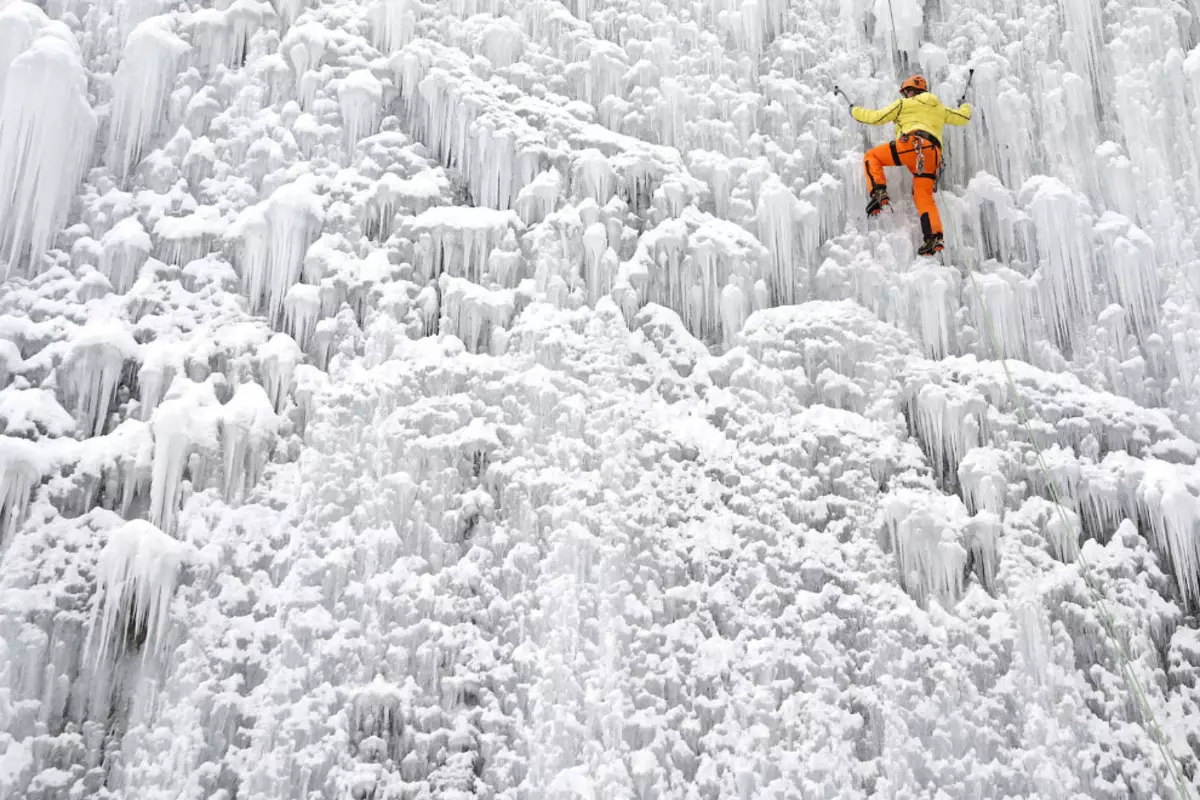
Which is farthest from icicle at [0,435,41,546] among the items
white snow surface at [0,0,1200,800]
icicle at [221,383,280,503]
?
icicle at [221,383,280,503]

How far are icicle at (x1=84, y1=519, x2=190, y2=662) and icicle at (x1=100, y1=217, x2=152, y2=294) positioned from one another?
3.22ft

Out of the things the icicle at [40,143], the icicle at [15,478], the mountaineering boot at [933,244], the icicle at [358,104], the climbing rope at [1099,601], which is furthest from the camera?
the icicle at [358,104]

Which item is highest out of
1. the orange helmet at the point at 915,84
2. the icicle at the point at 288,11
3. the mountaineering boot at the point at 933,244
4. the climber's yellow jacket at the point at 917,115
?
the icicle at the point at 288,11

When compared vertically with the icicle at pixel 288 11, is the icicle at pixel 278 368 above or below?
below

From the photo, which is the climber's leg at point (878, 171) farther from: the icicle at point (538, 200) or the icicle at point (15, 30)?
the icicle at point (15, 30)

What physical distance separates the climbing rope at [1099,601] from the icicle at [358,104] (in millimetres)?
2471

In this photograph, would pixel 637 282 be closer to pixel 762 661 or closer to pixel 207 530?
pixel 762 661

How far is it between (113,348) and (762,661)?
2.51 metres

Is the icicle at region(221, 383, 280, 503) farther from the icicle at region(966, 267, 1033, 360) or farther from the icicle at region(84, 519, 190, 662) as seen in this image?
the icicle at region(966, 267, 1033, 360)

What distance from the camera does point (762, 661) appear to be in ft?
9.75

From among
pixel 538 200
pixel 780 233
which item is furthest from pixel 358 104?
pixel 780 233

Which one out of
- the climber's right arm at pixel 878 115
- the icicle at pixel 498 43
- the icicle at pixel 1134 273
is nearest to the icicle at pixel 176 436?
the icicle at pixel 498 43

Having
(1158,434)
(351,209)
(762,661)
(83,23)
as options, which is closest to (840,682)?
(762,661)

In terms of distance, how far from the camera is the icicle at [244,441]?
312 cm
